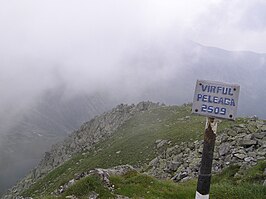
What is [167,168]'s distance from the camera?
41.9 meters

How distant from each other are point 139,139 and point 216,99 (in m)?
63.5

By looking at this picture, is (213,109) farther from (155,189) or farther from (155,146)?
(155,146)

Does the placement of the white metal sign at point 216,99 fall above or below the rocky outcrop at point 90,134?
above

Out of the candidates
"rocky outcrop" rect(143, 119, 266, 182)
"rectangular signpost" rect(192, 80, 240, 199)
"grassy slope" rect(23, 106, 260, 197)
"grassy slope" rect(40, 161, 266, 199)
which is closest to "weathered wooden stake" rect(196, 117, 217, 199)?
"rectangular signpost" rect(192, 80, 240, 199)

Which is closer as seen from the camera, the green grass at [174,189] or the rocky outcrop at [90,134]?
the green grass at [174,189]

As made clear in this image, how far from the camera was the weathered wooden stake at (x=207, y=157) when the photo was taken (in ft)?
34.8

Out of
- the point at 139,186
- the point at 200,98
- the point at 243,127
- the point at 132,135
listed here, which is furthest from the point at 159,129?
the point at 200,98

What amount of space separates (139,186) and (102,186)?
7.55ft

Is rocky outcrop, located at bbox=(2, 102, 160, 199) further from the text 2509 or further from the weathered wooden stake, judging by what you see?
the text 2509

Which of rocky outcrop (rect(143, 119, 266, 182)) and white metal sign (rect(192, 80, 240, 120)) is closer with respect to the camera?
white metal sign (rect(192, 80, 240, 120))

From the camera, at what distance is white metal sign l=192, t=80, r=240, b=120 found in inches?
400

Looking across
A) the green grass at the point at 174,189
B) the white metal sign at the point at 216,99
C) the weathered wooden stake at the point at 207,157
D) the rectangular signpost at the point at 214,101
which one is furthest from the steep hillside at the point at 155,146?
the white metal sign at the point at 216,99

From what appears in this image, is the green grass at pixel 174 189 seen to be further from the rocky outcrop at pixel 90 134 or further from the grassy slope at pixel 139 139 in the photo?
the rocky outcrop at pixel 90 134

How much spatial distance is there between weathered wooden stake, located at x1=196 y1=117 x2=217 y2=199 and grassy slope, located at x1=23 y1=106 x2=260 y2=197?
33013 millimetres
